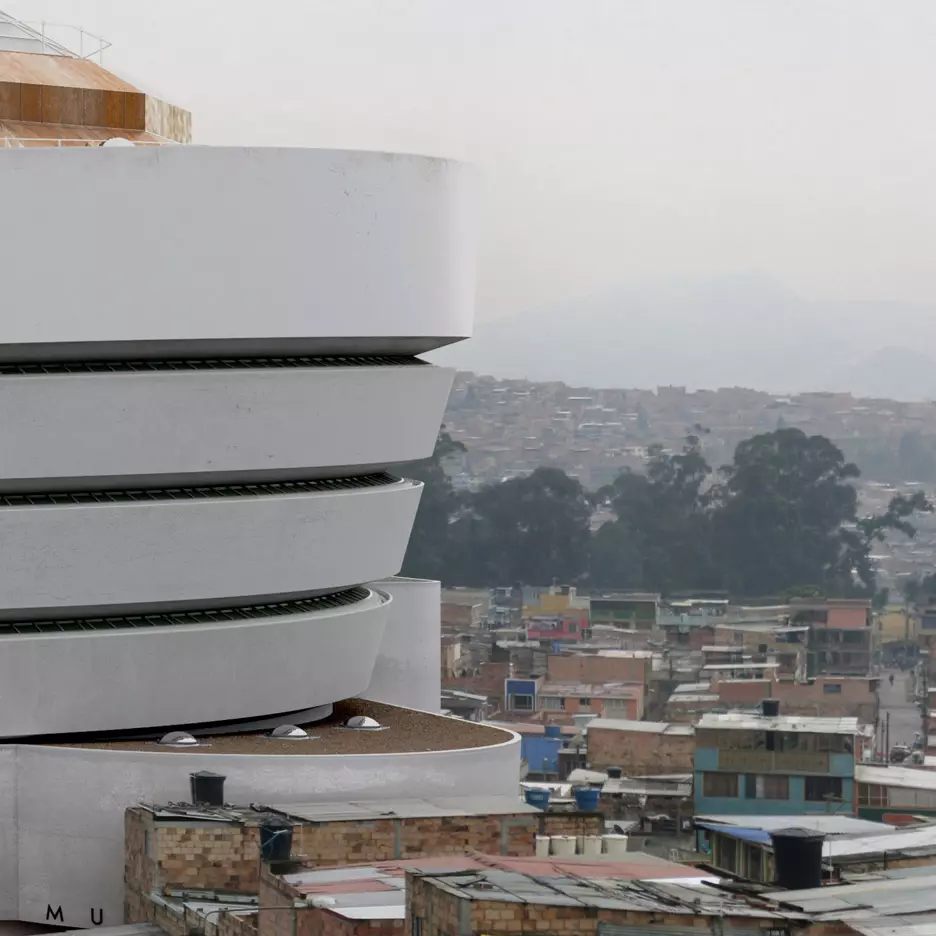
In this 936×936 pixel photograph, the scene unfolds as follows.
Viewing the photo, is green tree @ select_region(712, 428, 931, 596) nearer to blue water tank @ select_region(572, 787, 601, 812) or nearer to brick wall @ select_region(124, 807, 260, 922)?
blue water tank @ select_region(572, 787, 601, 812)

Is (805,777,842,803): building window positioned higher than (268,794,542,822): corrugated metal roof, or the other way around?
(268,794,542,822): corrugated metal roof

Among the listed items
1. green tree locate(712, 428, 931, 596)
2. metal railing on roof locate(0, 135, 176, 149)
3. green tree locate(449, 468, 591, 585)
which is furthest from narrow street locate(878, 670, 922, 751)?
metal railing on roof locate(0, 135, 176, 149)

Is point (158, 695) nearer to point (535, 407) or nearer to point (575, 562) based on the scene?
point (575, 562)

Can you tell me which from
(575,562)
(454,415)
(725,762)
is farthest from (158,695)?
(454,415)

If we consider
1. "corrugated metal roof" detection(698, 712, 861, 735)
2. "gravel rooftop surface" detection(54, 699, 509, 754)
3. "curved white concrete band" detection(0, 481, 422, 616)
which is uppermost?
"curved white concrete band" detection(0, 481, 422, 616)

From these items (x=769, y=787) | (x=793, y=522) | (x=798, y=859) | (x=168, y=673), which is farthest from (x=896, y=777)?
(x=793, y=522)

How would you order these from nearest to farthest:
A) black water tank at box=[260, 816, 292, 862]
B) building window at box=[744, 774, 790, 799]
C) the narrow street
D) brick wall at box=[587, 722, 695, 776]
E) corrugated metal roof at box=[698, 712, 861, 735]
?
black water tank at box=[260, 816, 292, 862] → building window at box=[744, 774, 790, 799] → corrugated metal roof at box=[698, 712, 861, 735] → brick wall at box=[587, 722, 695, 776] → the narrow street

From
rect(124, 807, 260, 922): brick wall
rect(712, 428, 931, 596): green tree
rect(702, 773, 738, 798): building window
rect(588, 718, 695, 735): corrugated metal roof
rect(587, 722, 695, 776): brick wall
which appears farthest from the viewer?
rect(712, 428, 931, 596): green tree

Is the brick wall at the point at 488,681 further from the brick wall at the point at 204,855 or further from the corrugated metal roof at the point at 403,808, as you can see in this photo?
the brick wall at the point at 204,855
